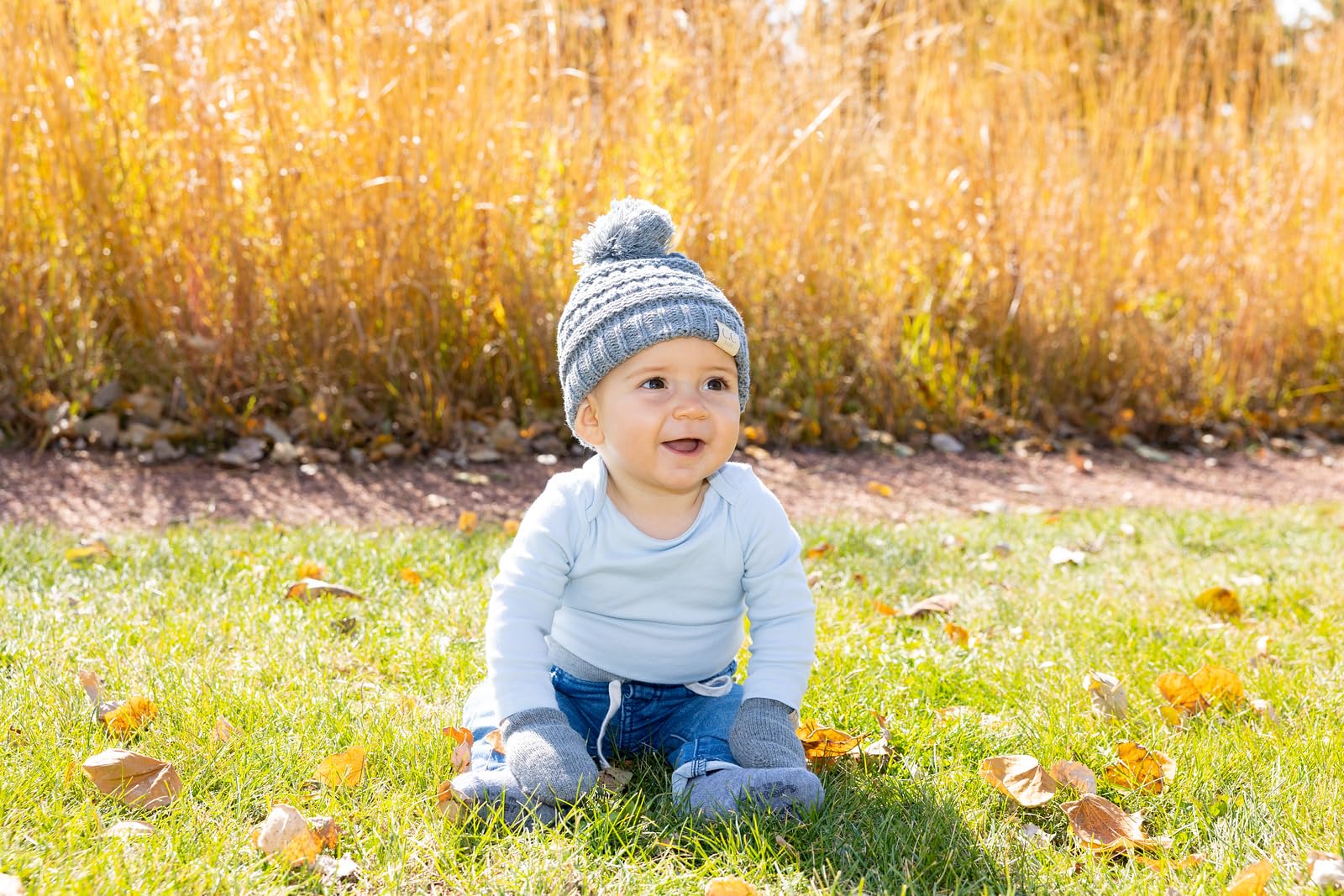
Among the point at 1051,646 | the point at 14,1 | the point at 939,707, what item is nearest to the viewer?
the point at 939,707

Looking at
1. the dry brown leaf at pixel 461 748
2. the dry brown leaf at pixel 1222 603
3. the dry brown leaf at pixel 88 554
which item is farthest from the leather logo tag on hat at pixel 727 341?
the dry brown leaf at pixel 88 554

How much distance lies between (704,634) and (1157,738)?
850mm

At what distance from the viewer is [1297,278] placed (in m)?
6.36

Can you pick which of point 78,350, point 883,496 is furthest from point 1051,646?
point 78,350

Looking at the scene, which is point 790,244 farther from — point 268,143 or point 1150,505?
point 268,143

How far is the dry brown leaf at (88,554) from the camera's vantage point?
10.4ft

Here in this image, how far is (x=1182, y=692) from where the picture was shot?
239 centimetres

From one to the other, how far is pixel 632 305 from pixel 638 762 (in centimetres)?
82

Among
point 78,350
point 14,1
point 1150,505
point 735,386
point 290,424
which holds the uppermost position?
point 14,1

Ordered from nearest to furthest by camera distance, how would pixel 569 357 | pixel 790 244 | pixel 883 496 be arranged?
1. pixel 569 357
2. pixel 883 496
3. pixel 790 244

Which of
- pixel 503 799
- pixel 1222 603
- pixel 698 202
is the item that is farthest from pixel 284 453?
pixel 1222 603

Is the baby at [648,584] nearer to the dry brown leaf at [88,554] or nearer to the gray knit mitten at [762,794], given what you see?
the gray knit mitten at [762,794]

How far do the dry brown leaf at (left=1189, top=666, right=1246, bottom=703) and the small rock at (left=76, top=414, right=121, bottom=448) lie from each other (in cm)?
364

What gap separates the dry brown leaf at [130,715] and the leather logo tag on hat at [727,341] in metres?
1.20
